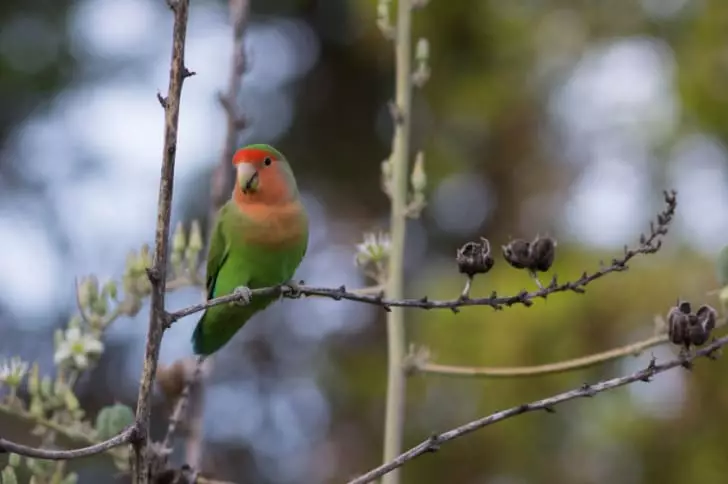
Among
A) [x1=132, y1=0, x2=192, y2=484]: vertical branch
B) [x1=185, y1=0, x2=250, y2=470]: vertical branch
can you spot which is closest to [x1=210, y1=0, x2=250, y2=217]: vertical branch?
[x1=185, y1=0, x2=250, y2=470]: vertical branch

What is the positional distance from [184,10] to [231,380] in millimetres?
4105

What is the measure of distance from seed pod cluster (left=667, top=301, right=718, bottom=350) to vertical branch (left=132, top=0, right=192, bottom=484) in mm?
671

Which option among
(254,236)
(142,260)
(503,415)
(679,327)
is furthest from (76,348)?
(679,327)

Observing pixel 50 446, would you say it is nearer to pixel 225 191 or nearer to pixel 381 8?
pixel 225 191

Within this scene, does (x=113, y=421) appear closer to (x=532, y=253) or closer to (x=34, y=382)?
(x=34, y=382)

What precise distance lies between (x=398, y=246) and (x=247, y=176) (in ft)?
1.52

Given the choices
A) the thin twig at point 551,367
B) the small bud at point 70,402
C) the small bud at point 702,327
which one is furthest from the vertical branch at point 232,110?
the small bud at point 702,327

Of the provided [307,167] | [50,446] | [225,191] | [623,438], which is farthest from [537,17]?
[50,446]

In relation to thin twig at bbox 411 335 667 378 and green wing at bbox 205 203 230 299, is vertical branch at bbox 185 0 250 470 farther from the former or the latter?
thin twig at bbox 411 335 667 378

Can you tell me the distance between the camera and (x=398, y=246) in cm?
174

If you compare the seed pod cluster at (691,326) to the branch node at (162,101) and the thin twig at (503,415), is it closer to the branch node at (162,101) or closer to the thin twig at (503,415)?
the thin twig at (503,415)

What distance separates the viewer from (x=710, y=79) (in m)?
3.79

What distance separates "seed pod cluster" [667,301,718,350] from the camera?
1.25 meters

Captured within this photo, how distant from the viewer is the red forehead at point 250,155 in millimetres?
2023
